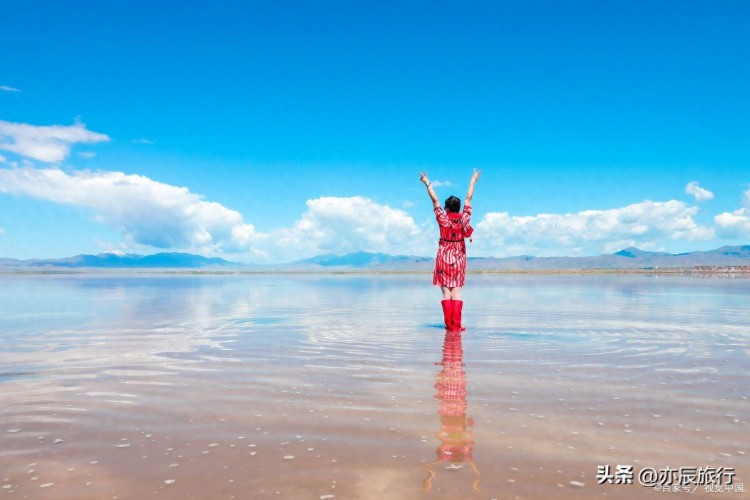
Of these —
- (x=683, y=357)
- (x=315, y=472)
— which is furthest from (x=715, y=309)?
(x=315, y=472)

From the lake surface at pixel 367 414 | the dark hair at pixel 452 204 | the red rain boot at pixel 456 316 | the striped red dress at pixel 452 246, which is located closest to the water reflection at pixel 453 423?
the lake surface at pixel 367 414

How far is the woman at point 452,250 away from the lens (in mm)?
12695

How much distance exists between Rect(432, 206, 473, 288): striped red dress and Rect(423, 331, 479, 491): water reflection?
4051 mm

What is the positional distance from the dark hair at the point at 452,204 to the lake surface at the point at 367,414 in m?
3.19

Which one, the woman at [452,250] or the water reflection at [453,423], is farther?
the woman at [452,250]

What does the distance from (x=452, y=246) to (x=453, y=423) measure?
8.13 metres

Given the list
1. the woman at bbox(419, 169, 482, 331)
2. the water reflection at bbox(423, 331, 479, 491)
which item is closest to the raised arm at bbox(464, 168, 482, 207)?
the woman at bbox(419, 169, 482, 331)

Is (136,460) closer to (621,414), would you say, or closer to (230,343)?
(621,414)

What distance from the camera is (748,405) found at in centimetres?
615

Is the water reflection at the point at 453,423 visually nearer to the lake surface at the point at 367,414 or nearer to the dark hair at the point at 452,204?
the lake surface at the point at 367,414

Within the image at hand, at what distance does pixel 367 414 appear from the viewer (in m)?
5.83

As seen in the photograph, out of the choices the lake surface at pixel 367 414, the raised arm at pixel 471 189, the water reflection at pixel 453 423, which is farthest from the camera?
the raised arm at pixel 471 189

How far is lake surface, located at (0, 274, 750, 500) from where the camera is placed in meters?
4.14

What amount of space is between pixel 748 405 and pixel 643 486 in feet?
10.2
